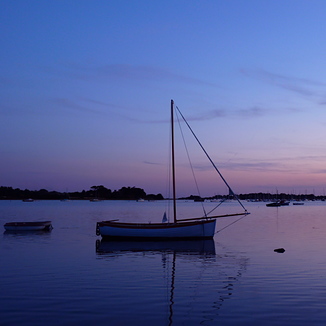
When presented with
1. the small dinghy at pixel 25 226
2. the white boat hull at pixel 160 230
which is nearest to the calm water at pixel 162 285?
the white boat hull at pixel 160 230

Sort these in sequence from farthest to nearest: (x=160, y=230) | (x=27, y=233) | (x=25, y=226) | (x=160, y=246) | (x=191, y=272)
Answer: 1. (x=25, y=226)
2. (x=27, y=233)
3. (x=160, y=230)
4. (x=160, y=246)
5. (x=191, y=272)

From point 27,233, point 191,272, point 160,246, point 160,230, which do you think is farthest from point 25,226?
point 191,272

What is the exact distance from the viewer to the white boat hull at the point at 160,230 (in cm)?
4497

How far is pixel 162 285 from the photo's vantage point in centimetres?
2277

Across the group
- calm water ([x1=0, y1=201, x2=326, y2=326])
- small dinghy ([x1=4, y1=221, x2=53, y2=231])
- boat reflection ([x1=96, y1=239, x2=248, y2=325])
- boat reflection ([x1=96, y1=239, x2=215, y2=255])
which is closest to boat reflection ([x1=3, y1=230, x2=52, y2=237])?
small dinghy ([x1=4, y1=221, x2=53, y2=231])

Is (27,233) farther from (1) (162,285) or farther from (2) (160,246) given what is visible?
(1) (162,285)

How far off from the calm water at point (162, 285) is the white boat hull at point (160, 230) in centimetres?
410

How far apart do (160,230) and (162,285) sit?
2215 centimetres

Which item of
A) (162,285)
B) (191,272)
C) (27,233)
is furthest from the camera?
(27,233)

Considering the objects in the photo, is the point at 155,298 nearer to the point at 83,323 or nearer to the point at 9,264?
the point at 83,323

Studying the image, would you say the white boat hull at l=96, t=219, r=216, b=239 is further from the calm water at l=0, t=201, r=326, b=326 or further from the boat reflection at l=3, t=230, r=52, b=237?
the boat reflection at l=3, t=230, r=52, b=237

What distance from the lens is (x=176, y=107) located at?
4844 centimetres

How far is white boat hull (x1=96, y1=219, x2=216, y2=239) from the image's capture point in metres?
45.0

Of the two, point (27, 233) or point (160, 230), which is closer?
point (160, 230)
